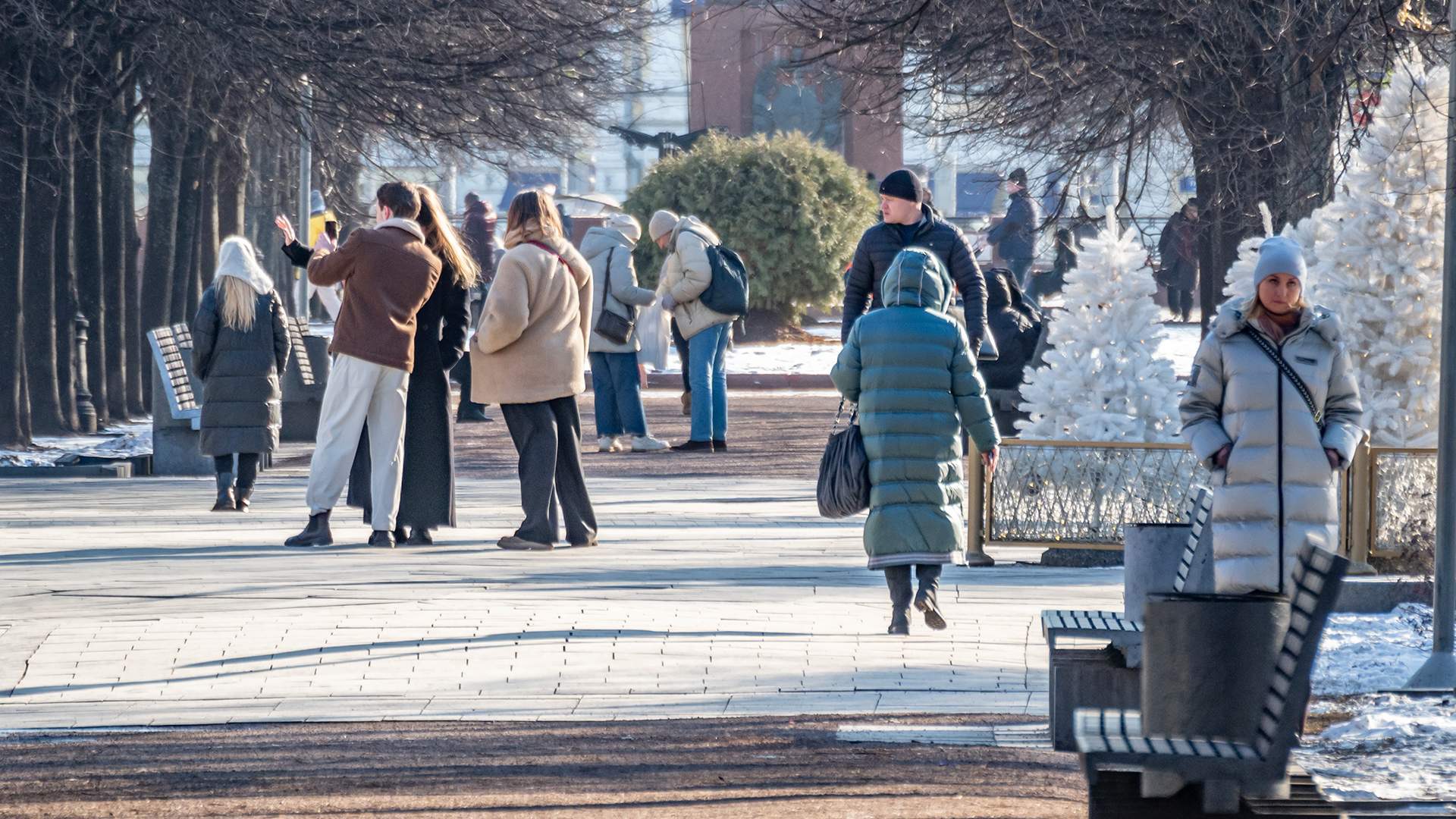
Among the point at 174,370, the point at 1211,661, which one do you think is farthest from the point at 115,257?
the point at 1211,661

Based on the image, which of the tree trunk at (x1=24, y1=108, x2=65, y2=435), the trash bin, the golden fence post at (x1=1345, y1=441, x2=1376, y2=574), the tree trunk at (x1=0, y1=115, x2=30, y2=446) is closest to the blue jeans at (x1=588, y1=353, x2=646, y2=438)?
the tree trunk at (x1=0, y1=115, x2=30, y2=446)

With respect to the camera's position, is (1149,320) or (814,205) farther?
(814,205)

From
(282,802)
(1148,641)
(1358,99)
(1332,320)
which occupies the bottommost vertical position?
(282,802)

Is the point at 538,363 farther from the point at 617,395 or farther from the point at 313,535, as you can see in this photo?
the point at 617,395

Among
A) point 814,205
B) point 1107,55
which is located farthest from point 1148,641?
point 814,205

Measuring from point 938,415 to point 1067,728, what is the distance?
220 cm

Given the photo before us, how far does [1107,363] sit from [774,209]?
69.2 ft

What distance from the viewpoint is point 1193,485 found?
11031 millimetres

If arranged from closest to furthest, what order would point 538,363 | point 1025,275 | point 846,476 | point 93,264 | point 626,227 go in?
point 846,476, point 538,363, point 626,227, point 93,264, point 1025,275

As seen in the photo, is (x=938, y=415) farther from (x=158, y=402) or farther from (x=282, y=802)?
(x=158, y=402)

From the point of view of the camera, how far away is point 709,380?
56.0ft

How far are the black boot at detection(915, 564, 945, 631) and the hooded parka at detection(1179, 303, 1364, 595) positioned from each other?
1670 mm

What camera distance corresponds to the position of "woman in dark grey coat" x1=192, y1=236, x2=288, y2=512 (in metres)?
12.8

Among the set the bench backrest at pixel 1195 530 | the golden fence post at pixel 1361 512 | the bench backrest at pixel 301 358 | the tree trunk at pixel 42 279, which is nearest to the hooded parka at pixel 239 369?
the bench backrest at pixel 301 358
